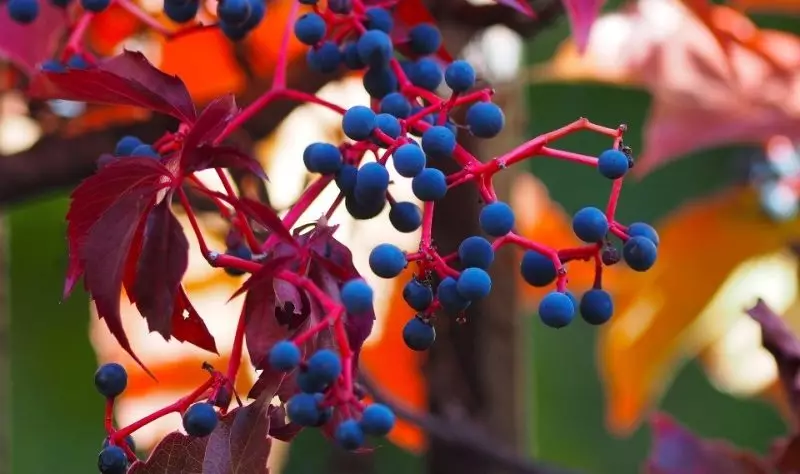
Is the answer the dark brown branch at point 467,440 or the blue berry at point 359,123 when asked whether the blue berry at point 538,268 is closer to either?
the blue berry at point 359,123

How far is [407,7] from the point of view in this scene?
0.50m

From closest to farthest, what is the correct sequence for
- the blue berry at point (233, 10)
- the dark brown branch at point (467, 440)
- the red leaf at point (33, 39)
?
the blue berry at point (233, 10)
the red leaf at point (33, 39)
the dark brown branch at point (467, 440)

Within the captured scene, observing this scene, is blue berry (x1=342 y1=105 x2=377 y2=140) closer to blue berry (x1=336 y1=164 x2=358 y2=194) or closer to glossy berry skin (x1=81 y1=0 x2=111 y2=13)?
blue berry (x1=336 y1=164 x2=358 y2=194)

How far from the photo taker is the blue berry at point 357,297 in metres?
0.34

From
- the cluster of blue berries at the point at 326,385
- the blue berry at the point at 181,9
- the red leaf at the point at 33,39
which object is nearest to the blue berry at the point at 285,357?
the cluster of blue berries at the point at 326,385

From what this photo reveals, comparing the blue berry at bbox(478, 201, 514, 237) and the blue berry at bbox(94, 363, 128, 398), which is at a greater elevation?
the blue berry at bbox(478, 201, 514, 237)

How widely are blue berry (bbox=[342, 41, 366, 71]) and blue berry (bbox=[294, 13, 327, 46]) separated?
0.5 inches

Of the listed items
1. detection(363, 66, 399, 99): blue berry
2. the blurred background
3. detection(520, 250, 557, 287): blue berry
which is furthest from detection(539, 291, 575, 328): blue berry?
the blurred background

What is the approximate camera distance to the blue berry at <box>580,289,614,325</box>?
1.38 feet

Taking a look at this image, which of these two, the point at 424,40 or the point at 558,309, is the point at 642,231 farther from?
the point at 424,40

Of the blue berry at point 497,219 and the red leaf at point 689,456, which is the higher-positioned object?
the blue berry at point 497,219

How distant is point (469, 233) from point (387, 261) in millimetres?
431

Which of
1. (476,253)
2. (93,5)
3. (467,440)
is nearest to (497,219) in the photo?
(476,253)

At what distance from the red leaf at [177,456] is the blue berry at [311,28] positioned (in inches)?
7.4
